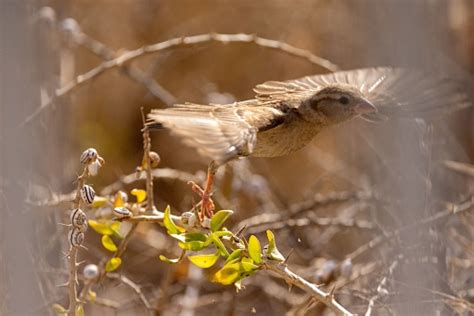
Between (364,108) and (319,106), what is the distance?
0.34ft

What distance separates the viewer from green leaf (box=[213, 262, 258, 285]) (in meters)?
1.19

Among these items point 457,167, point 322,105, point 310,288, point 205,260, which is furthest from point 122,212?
point 457,167

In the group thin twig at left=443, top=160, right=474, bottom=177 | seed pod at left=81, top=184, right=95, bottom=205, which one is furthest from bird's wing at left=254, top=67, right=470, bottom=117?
seed pod at left=81, top=184, right=95, bottom=205

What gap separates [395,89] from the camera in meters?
1.67

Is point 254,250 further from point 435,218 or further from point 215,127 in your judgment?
point 435,218

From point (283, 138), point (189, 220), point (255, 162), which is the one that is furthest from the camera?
point (255, 162)

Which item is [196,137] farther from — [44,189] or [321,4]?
[321,4]

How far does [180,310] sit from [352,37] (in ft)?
4.21

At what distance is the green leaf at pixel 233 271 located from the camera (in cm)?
119

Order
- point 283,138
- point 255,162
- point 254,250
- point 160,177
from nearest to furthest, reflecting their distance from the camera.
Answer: point 254,250 → point 283,138 → point 160,177 → point 255,162

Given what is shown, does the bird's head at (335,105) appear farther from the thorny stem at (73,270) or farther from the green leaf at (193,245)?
the thorny stem at (73,270)

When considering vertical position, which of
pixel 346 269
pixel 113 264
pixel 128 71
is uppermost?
pixel 128 71

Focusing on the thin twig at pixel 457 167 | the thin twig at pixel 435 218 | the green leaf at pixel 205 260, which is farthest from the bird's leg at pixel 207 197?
the thin twig at pixel 457 167

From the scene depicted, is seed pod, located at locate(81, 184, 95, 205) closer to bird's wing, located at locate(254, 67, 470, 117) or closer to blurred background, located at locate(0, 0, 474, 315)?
blurred background, located at locate(0, 0, 474, 315)
